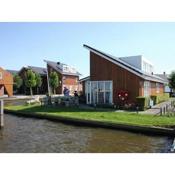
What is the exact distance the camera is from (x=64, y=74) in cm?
6209

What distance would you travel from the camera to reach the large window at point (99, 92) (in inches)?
1101

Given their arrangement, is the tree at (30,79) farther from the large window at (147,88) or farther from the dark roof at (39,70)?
the large window at (147,88)

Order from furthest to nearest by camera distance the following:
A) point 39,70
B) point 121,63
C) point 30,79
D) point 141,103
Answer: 1. point 39,70
2. point 30,79
3. point 121,63
4. point 141,103

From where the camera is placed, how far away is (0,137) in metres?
16.3

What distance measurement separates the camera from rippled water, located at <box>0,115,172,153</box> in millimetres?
13633

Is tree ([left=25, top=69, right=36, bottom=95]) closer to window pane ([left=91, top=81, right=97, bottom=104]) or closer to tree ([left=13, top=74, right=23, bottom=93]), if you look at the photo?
tree ([left=13, top=74, right=23, bottom=93])

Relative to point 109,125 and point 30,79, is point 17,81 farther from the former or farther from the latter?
point 109,125

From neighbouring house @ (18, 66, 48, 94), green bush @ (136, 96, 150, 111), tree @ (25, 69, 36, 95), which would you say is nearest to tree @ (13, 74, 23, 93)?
neighbouring house @ (18, 66, 48, 94)

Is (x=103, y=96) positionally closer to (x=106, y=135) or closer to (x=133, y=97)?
(x=133, y=97)

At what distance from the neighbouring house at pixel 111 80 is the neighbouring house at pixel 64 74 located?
32.6 metres

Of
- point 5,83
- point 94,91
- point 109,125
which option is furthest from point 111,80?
point 5,83

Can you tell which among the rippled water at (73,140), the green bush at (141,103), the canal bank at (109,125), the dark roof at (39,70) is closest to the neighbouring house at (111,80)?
the green bush at (141,103)

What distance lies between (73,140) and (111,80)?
12979 mm
